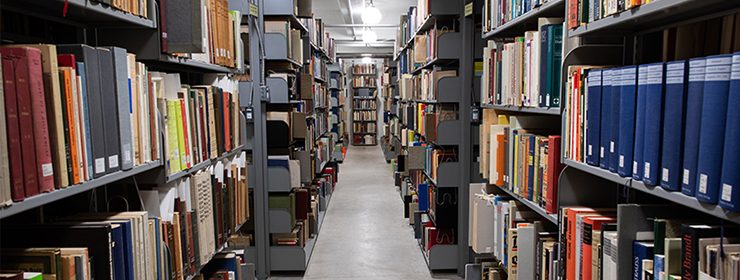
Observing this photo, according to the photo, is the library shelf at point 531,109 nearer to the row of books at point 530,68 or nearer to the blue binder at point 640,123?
the row of books at point 530,68

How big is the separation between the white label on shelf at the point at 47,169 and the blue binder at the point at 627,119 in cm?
137

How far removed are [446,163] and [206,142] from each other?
6.28ft

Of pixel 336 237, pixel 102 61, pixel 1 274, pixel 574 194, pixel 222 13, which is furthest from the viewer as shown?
pixel 336 237

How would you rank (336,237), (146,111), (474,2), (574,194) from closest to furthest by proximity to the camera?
(146,111)
(574,194)
(474,2)
(336,237)

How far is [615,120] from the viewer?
1249 mm

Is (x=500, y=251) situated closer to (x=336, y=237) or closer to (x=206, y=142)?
(x=206, y=142)

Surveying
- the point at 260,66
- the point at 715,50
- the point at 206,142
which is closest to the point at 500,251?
the point at 715,50

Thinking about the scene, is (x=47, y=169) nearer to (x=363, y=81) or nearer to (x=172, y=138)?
(x=172, y=138)

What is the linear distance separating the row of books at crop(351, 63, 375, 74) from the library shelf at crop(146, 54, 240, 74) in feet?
36.8

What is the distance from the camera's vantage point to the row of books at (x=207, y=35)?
1.51 m

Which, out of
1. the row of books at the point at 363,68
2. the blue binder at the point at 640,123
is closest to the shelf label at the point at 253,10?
the blue binder at the point at 640,123

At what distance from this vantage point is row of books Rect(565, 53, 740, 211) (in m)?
0.89

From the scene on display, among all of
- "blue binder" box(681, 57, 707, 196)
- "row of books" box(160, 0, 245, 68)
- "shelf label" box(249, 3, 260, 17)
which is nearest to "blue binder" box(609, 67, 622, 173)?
"blue binder" box(681, 57, 707, 196)

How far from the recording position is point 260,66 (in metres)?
3.27
